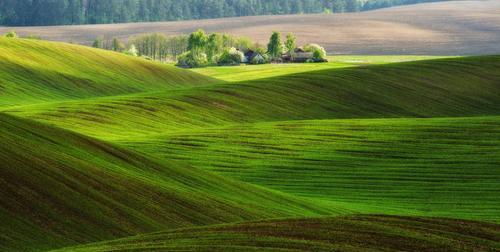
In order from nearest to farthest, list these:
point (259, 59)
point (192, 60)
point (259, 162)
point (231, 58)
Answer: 1. point (259, 162)
2. point (192, 60)
3. point (231, 58)
4. point (259, 59)

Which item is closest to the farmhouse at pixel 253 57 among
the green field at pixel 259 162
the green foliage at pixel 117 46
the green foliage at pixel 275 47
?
the green foliage at pixel 275 47

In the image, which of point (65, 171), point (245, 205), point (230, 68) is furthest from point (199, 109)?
point (230, 68)

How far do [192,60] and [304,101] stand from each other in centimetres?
9239

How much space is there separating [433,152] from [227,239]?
25.7m

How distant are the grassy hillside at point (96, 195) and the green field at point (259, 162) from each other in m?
0.06

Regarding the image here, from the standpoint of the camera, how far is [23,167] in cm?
2530

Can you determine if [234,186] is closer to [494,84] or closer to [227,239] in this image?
[227,239]

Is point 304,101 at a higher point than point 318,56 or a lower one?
higher

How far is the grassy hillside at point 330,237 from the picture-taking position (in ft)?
60.6

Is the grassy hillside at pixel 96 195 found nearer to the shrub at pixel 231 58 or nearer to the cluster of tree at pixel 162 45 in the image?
the shrub at pixel 231 58

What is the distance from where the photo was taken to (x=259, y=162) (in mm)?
43031

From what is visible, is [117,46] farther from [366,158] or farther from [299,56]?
[366,158]

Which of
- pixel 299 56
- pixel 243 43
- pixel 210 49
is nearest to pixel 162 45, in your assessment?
pixel 243 43

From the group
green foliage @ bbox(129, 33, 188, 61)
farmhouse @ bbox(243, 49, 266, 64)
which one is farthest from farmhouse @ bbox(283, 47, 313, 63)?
green foliage @ bbox(129, 33, 188, 61)
